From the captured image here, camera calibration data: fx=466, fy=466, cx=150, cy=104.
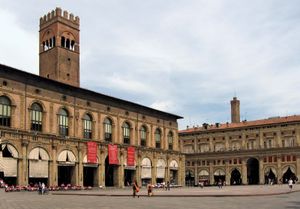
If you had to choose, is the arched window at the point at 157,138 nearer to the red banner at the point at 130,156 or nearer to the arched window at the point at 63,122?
the red banner at the point at 130,156

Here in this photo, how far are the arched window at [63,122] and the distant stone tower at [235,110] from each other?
5874cm

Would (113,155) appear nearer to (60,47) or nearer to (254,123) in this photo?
(60,47)

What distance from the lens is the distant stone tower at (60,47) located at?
67750mm

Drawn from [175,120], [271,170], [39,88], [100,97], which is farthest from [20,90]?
[271,170]

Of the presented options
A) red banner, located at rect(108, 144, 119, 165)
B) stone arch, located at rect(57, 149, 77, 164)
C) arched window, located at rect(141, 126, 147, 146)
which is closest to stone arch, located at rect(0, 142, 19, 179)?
stone arch, located at rect(57, 149, 77, 164)

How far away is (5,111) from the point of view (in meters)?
49.9

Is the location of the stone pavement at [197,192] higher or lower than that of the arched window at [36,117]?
lower

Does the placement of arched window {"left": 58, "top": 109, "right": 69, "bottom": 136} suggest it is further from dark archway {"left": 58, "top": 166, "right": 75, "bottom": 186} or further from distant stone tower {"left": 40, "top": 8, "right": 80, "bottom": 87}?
distant stone tower {"left": 40, "top": 8, "right": 80, "bottom": 87}

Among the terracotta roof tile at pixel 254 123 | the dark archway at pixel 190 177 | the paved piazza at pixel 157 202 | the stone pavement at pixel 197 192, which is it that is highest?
the terracotta roof tile at pixel 254 123

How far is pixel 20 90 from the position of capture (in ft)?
170

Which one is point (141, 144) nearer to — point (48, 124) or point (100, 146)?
point (100, 146)

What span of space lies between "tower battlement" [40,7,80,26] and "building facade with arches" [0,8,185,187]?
0.51ft

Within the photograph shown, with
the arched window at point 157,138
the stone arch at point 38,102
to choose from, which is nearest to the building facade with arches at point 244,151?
the arched window at point 157,138

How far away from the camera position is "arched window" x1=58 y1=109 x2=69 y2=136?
56844 millimetres
